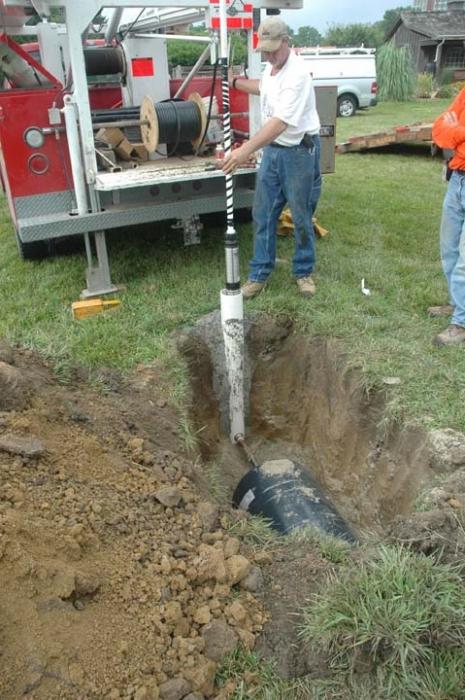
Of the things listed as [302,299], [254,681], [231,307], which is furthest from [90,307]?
[254,681]

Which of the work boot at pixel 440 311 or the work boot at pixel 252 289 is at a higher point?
the work boot at pixel 252 289

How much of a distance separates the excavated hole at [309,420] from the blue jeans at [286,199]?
1.99 ft

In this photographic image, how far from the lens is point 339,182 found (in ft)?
31.3

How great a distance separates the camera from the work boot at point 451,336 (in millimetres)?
4512

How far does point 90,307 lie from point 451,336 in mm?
2838

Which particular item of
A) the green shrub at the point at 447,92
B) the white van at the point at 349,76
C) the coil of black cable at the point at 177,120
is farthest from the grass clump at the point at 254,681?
the green shrub at the point at 447,92

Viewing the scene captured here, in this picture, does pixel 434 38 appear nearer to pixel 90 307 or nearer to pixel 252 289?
pixel 252 289

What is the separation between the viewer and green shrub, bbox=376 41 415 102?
2427 cm

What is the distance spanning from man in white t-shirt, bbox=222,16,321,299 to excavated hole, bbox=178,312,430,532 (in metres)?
0.61

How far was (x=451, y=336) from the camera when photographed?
4.53m

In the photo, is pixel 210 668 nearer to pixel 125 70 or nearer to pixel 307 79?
pixel 307 79

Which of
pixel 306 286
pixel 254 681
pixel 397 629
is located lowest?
pixel 254 681

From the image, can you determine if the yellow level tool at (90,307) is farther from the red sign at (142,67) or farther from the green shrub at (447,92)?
the green shrub at (447,92)

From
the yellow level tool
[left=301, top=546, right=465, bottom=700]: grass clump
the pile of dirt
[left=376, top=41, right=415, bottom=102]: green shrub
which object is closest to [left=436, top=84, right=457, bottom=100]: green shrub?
[left=376, top=41, right=415, bottom=102]: green shrub
